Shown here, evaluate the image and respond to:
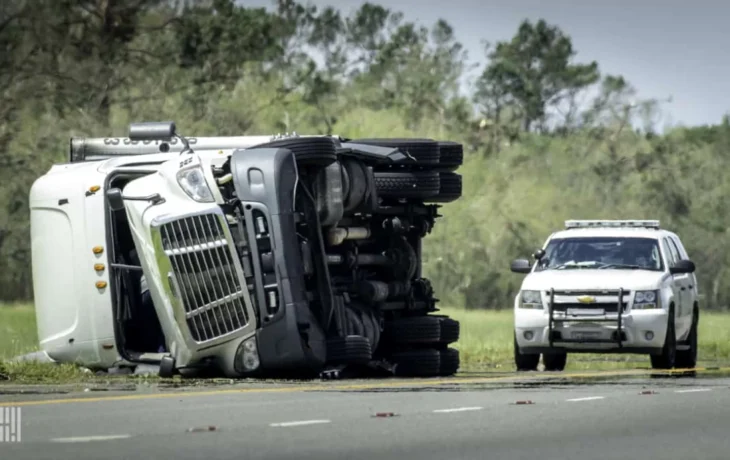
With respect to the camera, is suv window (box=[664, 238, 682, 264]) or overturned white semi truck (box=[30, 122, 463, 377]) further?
suv window (box=[664, 238, 682, 264])

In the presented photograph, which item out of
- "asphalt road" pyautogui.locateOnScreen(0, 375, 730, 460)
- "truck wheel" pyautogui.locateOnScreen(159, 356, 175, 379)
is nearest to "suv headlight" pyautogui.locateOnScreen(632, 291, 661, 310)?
"asphalt road" pyautogui.locateOnScreen(0, 375, 730, 460)

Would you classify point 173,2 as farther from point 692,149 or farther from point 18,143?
point 692,149

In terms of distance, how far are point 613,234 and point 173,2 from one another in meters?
33.3

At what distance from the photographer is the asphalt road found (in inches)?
437

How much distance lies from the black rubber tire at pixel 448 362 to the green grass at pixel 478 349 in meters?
2.94

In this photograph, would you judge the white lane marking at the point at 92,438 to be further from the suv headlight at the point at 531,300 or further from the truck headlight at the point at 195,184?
the suv headlight at the point at 531,300

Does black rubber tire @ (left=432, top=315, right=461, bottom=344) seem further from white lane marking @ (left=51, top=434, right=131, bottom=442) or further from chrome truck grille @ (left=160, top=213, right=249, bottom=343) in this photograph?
white lane marking @ (left=51, top=434, right=131, bottom=442)

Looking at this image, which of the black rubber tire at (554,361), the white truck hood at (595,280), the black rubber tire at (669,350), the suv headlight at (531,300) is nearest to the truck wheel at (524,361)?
the suv headlight at (531,300)

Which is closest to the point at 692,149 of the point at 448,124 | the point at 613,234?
the point at 448,124

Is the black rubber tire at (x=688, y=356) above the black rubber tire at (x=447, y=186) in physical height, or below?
below

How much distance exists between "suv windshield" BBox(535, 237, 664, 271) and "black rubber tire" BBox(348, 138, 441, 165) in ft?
13.5

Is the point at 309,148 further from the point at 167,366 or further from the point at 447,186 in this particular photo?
the point at 447,186

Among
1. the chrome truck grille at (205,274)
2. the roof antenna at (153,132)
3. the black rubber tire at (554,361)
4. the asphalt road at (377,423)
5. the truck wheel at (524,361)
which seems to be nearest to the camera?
the asphalt road at (377,423)

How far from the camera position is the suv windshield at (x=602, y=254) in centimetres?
2673
